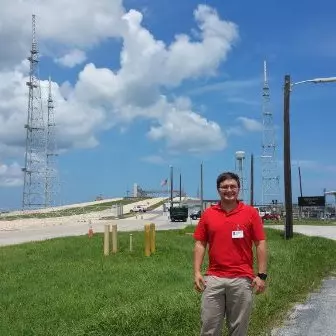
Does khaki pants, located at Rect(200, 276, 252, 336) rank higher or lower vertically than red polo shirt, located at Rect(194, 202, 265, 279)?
lower

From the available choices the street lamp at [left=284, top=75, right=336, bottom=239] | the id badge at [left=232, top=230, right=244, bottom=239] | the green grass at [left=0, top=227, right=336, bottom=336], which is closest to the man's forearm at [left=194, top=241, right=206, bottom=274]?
the id badge at [left=232, top=230, right=244, bottom=239]

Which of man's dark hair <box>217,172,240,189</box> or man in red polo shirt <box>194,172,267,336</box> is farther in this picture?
man's dark hair <box>217,172,240,189</box>

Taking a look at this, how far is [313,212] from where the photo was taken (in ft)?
253

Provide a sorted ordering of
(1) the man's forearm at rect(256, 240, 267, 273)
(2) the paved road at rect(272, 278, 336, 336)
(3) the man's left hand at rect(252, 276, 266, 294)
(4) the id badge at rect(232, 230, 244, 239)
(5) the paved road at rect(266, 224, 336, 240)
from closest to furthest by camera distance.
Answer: (4) the id badge at rect(232, 230, 244, 239) < (3) the man's left hand at rect(252, 276, 266, 294) < (1) the man's forearm at rect(256, 240, 267, 273) < (2) the paved road at rect(272, 278, 336, 336) < (5) the paved road at rect(266, 224, 336, 240)

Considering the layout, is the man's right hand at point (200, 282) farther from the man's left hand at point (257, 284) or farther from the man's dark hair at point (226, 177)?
the man's dark hair at point (226, 177)

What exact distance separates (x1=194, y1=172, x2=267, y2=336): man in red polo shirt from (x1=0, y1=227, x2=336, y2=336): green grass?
1978mm

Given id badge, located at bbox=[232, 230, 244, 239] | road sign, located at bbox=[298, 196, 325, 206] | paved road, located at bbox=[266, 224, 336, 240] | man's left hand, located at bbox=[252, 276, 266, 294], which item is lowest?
paved road, located at bbox=[266, 224, 336, 240]

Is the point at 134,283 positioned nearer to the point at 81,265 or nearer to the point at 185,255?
the point at 81,265

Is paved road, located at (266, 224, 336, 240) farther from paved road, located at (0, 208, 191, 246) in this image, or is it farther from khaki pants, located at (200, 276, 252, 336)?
khaki pants, located at (200, 276, 252, 336)

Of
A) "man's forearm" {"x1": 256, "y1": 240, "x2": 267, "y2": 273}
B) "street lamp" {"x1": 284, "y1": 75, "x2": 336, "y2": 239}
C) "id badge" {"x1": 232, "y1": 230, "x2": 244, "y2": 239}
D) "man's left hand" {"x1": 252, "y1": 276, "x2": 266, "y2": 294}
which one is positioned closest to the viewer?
"id badge" {"x1": 232, "y1": 230, "x2": 244, "y2": 239}

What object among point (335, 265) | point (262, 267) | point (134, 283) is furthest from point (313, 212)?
point (262, 267)

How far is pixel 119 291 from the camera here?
37.6 feet

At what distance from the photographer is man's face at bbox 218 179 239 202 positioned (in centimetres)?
583

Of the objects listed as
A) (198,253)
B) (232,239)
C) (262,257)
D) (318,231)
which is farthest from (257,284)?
(318,231)
